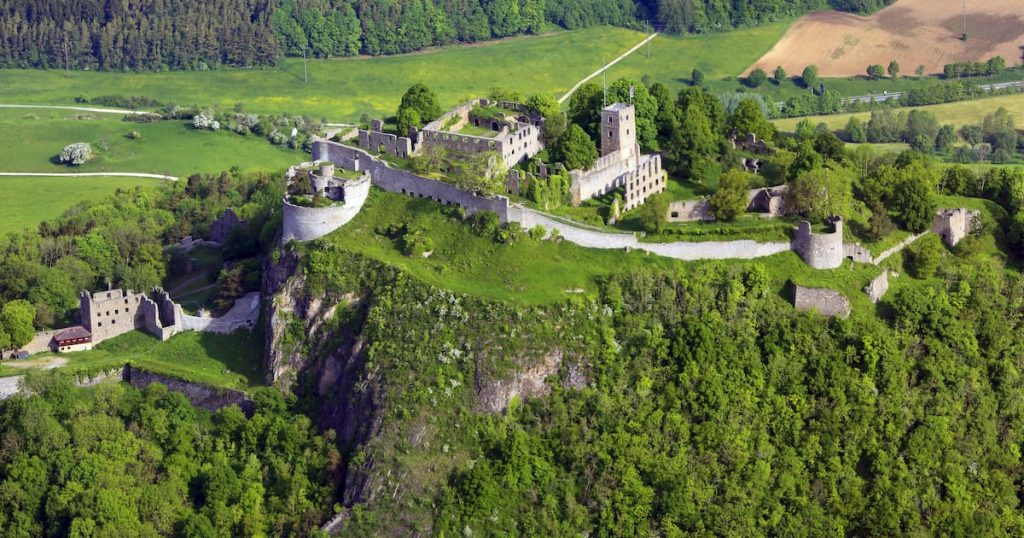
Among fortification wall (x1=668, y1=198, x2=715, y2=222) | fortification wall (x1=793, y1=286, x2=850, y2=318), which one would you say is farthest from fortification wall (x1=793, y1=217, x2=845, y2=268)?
fortification wall (x1=668, y1=198, x2=715, y2=222)

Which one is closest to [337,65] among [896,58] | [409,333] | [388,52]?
[388,52]

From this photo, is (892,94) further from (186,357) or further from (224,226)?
(186,357)

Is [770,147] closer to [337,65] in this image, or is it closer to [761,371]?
Result: [761,371]

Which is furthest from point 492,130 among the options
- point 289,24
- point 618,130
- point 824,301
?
point 289,24

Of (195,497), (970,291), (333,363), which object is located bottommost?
(195,497)

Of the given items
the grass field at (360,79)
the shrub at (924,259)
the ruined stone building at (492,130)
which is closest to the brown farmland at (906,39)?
the grass field at (360,79)

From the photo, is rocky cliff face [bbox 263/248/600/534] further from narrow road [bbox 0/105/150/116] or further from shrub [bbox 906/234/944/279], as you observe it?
narrow road [bbox 0/105/150/116]
